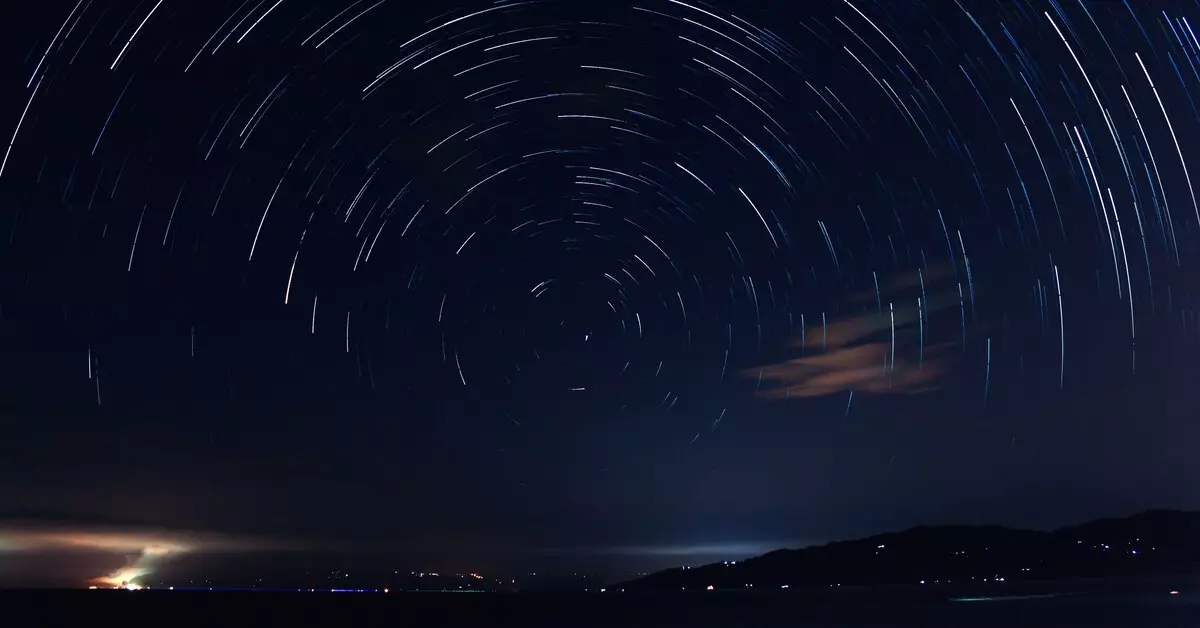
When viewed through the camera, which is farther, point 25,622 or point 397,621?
point 397,621

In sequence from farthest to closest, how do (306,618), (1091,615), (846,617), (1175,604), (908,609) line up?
(306,618) < (908,609) < (846,617) < (1175,604) < (1091,615)

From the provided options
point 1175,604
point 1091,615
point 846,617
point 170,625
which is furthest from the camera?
point 170,625

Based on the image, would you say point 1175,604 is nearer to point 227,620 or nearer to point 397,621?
point 397,621

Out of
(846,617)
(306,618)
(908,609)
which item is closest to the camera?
(846,617)

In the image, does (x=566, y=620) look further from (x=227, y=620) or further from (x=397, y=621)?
(x=227, y=620)

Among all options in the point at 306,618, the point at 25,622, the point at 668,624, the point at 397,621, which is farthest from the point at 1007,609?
the point at 25,622

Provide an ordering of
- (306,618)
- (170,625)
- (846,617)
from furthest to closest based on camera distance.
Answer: (306,618) < (170,625) < (846,617)

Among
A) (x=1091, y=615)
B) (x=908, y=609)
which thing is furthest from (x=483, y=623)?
(x=1091, y=615)

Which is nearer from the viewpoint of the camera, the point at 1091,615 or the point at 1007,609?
the point at 1091,615
